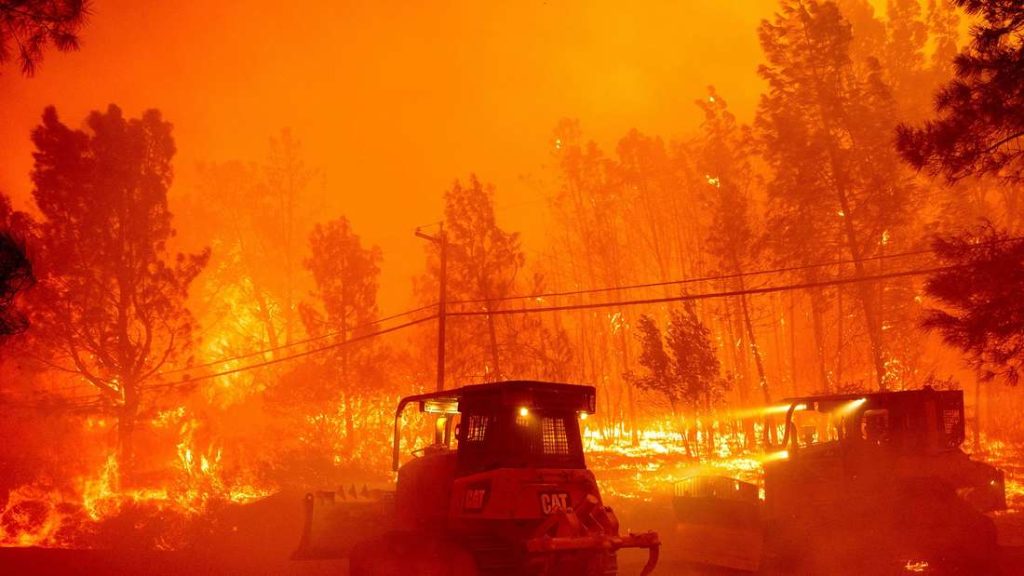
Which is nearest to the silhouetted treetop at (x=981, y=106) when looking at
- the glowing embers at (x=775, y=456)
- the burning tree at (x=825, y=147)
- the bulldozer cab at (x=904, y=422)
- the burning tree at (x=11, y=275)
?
the bulldozer cab at (x=904, y=422)

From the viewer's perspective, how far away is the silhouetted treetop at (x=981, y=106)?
32.7ft

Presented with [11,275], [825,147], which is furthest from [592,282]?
[11,275]

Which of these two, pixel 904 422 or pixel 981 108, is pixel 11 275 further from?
pixel 904 422

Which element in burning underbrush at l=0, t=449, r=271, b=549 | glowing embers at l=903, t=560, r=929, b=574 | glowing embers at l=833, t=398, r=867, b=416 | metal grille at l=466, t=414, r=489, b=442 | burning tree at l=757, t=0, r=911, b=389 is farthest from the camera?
burning tree at l=757, t=0, r=911, b=389

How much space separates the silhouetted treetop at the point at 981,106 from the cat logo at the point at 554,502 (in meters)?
7.02

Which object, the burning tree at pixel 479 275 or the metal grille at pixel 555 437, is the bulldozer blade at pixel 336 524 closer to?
the metal grille at pixel 555 437

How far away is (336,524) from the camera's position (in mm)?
11906

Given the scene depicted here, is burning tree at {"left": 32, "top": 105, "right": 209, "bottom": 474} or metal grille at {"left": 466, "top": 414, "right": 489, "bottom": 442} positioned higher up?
burning tree at {"left": 32, "top": 105, "right": 209, "bottom": 474}

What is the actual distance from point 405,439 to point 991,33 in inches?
1144

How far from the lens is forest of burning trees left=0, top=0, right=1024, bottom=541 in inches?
837

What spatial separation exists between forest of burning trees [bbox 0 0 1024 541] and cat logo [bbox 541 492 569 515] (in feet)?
19.5

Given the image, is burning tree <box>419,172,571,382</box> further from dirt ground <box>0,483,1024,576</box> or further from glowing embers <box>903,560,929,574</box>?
glowing embers <box>903,560,929,574</box>

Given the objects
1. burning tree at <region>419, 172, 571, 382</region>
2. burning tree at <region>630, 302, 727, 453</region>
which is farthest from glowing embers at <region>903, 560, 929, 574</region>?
burning tree at <region>419, 172, 571, 382</region>

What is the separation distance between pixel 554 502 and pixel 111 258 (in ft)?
70.7
